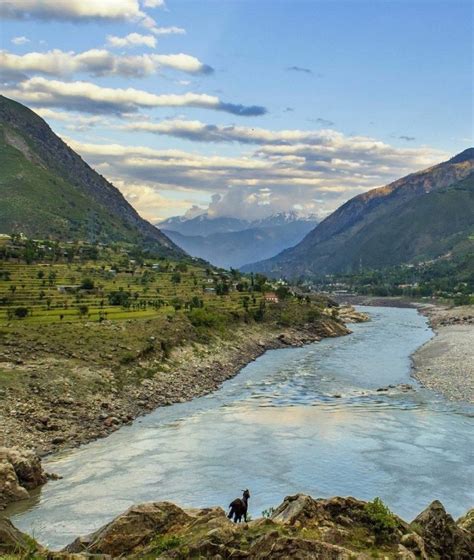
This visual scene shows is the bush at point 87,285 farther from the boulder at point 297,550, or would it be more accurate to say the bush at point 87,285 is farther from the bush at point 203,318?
the boulder at point 297,550

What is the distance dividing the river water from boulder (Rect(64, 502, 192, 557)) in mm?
8848

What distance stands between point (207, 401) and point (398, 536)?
155 feet

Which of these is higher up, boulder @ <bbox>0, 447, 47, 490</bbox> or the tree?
the tree

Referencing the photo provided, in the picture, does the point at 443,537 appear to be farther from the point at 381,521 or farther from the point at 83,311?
the point at 83,311

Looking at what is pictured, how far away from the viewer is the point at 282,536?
1836 centimetres

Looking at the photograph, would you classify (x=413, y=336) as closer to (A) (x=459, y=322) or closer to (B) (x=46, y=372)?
(A) (x=459, y=322)

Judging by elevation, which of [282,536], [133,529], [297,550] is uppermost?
[282,536]

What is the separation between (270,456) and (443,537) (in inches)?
945

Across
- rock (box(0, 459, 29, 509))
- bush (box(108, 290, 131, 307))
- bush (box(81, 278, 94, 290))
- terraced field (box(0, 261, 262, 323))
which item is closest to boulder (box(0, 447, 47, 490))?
rock (box(0, 459, 29, 509))

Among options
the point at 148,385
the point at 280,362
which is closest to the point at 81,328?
the point at 148,385

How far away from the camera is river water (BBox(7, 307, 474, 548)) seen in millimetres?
36125

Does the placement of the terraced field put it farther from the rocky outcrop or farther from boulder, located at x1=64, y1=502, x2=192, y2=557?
boulder, located at x1=64, y1=502, x2=192, y2=557

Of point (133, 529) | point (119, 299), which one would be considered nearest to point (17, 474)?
point (133, 529)

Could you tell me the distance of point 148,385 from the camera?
67.6 m
